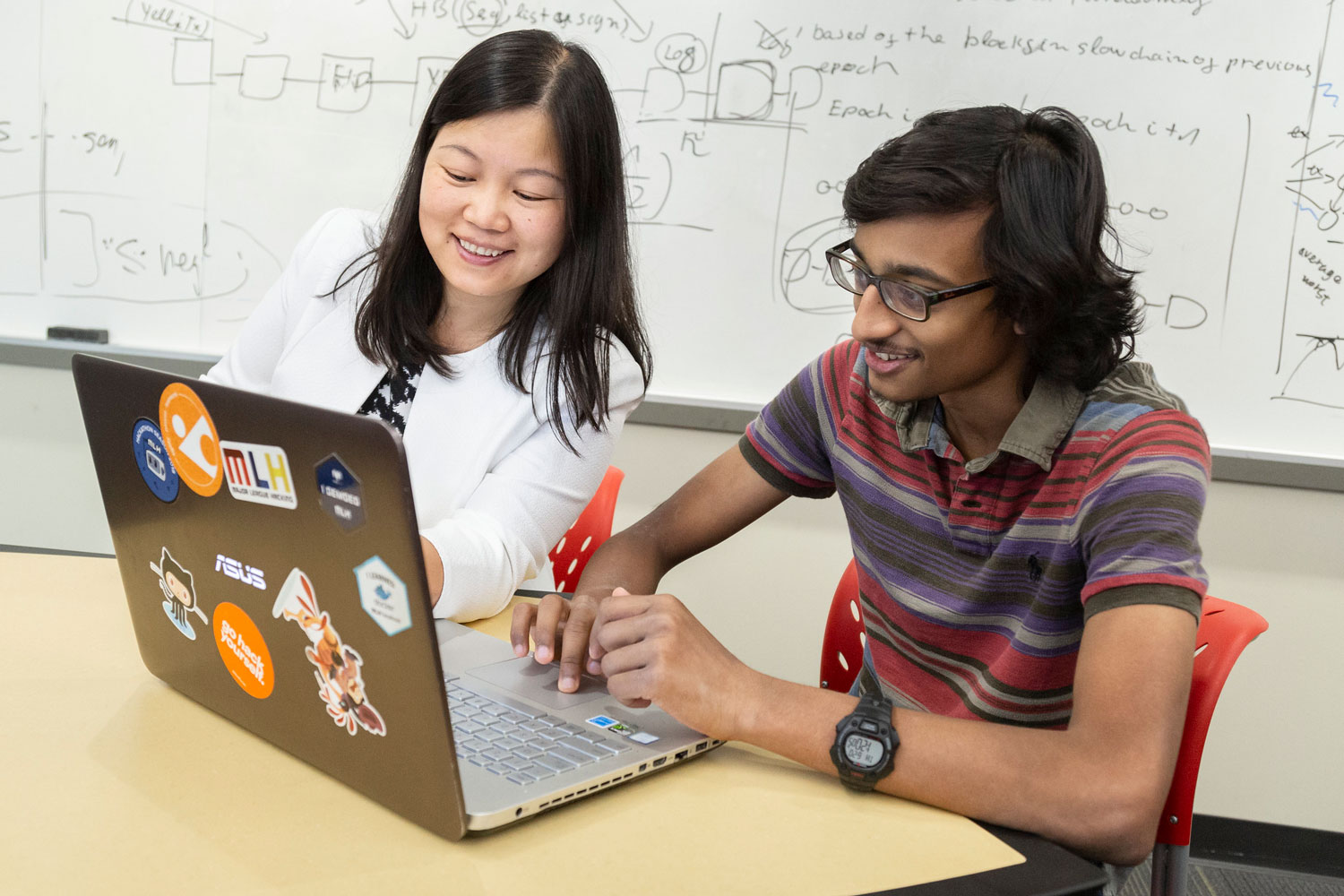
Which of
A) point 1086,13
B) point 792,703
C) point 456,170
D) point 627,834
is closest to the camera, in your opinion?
point 627,834

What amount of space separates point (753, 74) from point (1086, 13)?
2.11 feet

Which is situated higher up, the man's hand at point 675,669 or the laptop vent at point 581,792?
the man's hand at point 675,669

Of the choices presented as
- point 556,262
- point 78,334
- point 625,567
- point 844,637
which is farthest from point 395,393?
point 78,334

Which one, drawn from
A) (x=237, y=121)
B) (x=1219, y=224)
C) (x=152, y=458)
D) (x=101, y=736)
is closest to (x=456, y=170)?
(x=152, y=458)

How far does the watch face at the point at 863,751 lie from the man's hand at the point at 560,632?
0.23 metres

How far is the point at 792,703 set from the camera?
869mm

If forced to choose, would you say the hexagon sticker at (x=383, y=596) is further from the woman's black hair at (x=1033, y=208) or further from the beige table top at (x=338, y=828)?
the woman's black hair at (x=1033, y=208)

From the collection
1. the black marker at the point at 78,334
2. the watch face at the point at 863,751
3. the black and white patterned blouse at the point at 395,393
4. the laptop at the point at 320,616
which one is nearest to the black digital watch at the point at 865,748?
the watch face at the point at 863,751

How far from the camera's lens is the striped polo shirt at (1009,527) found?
89 cm

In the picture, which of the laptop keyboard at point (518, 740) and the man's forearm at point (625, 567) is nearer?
A: the laptop keyboard at point (518, 740)

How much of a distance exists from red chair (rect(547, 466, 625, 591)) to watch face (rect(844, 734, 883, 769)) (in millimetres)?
827

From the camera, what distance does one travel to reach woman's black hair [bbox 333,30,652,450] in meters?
1.31

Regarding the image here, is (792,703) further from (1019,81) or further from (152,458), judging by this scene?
(1019,81)

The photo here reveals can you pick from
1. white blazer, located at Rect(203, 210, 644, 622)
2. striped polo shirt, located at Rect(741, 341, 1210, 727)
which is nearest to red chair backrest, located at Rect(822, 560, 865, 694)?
striped polo shirt, located at Rect(741, 341, 1210, 727)
